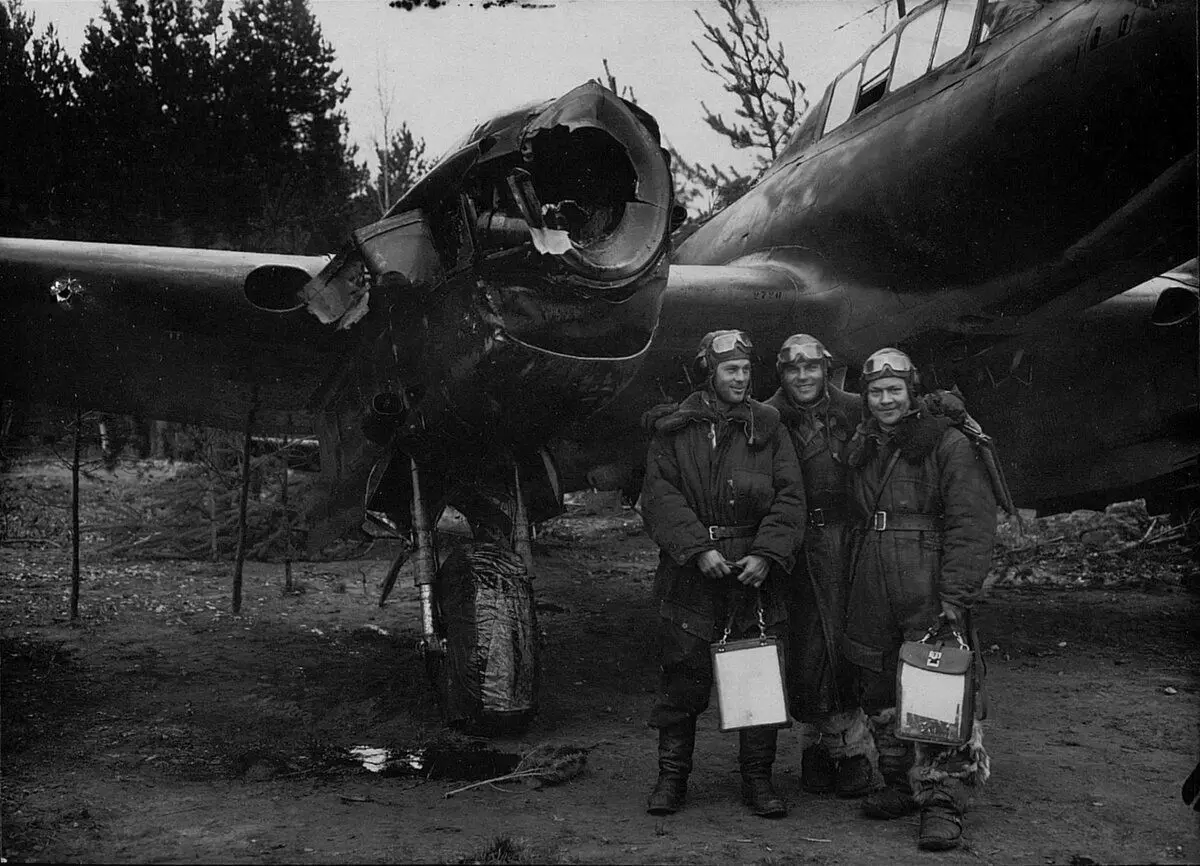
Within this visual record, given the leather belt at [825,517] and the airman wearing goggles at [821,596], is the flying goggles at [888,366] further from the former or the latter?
the leather belt at [825,517]

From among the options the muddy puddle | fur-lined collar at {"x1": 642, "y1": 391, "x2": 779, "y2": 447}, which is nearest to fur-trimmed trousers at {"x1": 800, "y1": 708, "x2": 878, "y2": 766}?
fur-lined collar at {"x1": 642, "y1": 391, "x2": 779, "y2": 447}

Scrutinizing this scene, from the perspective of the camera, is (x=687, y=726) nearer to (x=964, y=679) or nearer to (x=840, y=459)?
(x=964, y=679)

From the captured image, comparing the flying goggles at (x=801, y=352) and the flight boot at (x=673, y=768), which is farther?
the flying goggles at (x=801, y=352)

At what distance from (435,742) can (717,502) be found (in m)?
1.85

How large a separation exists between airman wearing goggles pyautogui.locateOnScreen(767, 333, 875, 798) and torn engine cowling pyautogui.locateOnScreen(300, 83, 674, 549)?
717mm

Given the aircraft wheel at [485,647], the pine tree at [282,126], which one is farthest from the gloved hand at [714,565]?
the pine tree at [282,126]

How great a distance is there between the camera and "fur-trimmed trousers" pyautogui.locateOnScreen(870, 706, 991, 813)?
3.22m

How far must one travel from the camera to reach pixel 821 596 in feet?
12.4

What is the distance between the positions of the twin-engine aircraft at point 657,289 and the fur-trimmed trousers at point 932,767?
184 cm

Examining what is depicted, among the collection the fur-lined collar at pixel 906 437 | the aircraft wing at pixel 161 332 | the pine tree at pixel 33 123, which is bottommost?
the fur-lined collar at pixel 906 437

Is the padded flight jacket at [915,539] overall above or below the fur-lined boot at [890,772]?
above

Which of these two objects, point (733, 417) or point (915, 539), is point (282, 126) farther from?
point (915, 539)

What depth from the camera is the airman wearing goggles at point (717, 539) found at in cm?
345

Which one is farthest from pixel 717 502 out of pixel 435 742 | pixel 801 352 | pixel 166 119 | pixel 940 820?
pixel 166 119
